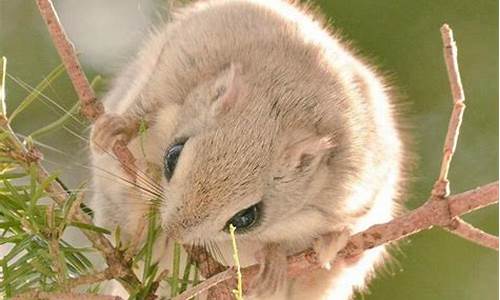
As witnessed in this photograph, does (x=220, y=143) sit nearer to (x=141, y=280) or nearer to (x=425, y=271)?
(x=141, y=280)

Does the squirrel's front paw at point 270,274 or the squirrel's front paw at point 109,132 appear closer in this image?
the squirrel's front paw at point 270,274

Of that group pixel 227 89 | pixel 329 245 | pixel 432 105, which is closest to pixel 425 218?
pixel 329 245

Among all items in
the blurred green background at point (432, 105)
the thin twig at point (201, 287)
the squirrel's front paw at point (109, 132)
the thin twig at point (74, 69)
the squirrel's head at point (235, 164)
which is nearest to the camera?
the thin twig at point (201, 287)

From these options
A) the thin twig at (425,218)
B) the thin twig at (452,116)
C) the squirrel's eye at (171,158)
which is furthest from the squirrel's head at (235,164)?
the thin twig at (452,116)

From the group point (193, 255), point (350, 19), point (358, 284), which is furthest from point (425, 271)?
point (193, 255)

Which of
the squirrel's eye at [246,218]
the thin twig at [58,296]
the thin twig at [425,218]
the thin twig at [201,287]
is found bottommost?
the thin twig at [201,287]

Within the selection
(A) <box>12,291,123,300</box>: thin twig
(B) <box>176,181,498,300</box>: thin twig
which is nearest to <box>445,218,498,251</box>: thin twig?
(B) <box>176,181,498,300</box>: thin twig

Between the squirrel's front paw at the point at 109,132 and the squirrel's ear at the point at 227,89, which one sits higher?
the squirrel's ear at the point at 227,89

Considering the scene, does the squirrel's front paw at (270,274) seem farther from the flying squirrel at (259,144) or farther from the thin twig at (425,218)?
the thin twig at (425,218)
